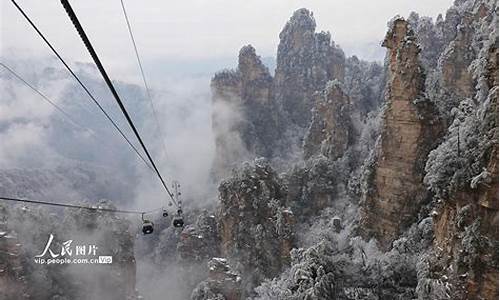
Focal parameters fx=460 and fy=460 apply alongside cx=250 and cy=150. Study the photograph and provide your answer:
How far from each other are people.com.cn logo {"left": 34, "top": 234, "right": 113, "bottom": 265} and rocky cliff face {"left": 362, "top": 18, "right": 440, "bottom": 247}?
54.8 ft

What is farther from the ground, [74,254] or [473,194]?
[74,254]

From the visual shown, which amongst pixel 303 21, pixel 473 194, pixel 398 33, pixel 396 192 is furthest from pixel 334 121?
pixel 473 194

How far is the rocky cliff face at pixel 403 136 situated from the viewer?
20641mm

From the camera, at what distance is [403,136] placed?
2108 cm

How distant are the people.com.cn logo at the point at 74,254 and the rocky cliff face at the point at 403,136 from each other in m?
16.7

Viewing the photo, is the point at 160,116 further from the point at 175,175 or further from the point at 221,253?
the point at 221,253

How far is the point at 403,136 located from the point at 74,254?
65.5 ft

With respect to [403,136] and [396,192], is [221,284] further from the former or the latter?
[403,136]

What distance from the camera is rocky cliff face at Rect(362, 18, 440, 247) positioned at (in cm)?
Result: 2064

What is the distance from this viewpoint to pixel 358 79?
51.5 m

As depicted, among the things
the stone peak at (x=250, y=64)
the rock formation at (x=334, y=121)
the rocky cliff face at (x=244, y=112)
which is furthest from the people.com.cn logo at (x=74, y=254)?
the stone peak at (x=250, y=64)

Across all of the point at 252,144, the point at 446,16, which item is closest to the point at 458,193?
the point at 446,16

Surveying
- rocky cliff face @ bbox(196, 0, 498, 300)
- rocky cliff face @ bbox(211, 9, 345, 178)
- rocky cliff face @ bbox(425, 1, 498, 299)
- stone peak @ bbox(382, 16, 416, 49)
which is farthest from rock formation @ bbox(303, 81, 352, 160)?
rocky cliff face @ bbox(425, 1, 498, 299)

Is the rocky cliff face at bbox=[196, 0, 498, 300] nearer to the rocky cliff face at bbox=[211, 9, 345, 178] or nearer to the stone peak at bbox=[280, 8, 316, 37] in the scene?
the rocky cliff face at bbox=[211, 9, 345, 178]
